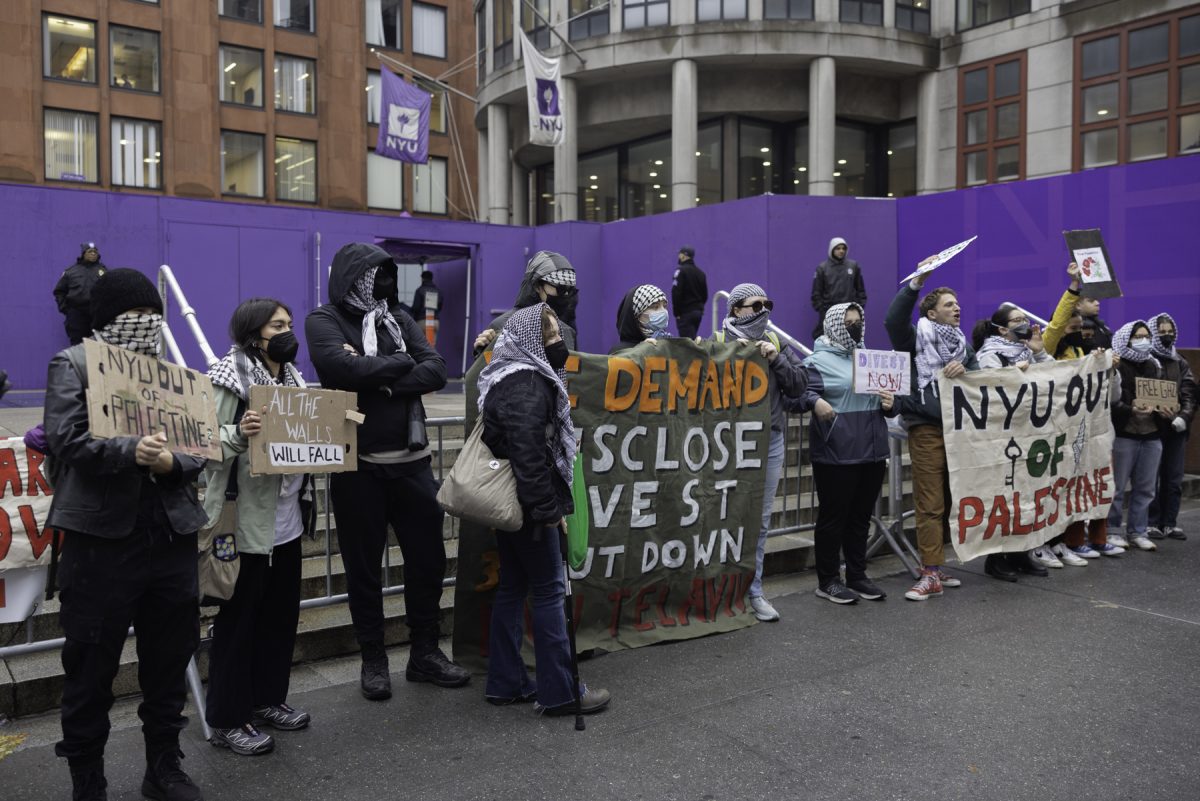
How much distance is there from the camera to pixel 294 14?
112 feet

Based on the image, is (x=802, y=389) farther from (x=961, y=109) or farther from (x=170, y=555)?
(x=961, y=109)

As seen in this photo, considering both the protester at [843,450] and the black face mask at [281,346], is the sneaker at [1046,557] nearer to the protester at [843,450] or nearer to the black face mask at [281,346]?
the protester at [843,450]

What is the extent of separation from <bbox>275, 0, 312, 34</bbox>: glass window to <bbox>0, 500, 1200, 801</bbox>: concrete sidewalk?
33282 millimetres

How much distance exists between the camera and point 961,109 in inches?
1039

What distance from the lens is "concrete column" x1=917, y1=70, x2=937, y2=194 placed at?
26.7 m

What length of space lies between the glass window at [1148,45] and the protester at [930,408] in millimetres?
19782

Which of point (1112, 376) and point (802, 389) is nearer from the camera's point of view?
point (802, 389)

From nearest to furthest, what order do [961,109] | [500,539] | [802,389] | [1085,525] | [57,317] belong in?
[500,539]
[802,389]
[1085,525]
[57,317]
[961,109]

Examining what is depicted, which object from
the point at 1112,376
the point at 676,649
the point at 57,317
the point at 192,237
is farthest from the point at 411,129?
the point at 676,649

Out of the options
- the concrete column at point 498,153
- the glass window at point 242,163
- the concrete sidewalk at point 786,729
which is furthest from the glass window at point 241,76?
the concrete sidewalk at point 786,729

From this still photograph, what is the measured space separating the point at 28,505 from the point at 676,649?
11.8 feet

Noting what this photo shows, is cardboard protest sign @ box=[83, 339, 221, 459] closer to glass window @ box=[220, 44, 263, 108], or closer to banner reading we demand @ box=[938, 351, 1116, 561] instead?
banner reading we demand @ box=[938, 351, 1116, 561]

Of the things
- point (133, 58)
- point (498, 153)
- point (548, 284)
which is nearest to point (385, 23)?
point (133, 58)

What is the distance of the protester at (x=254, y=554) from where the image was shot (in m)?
4.22
